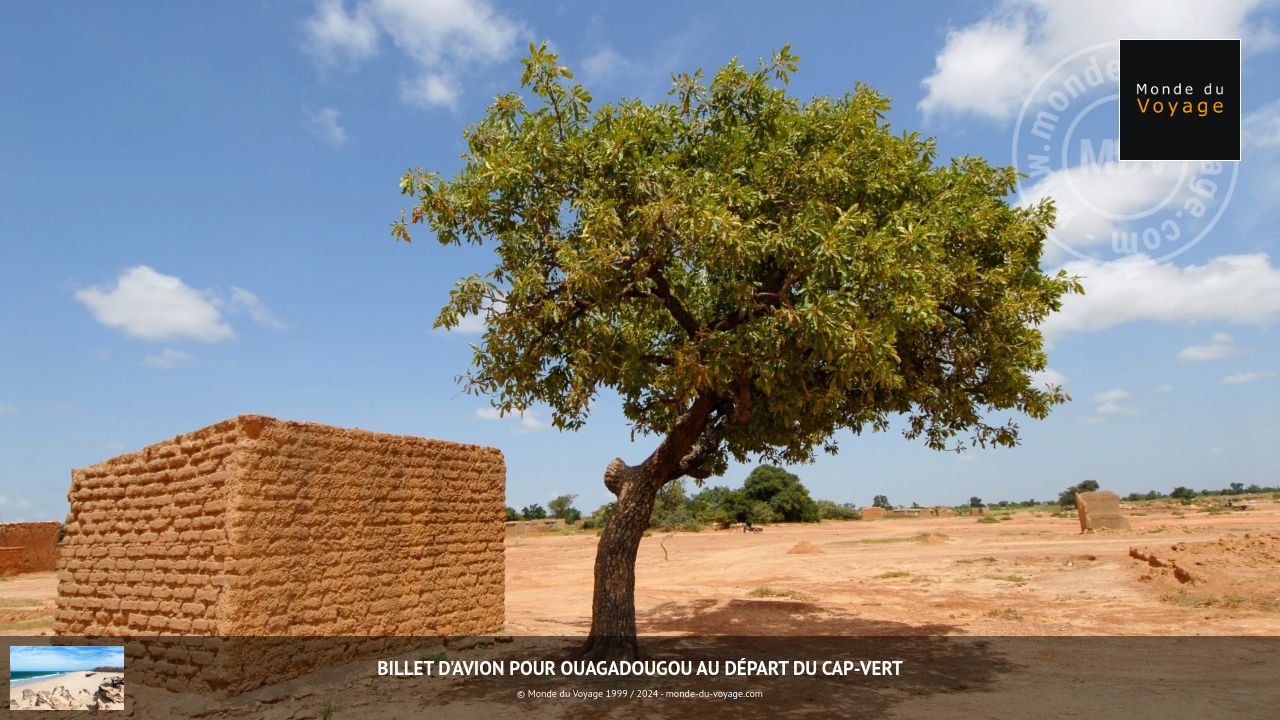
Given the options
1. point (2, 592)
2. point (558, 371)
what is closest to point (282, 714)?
point (558, 371)

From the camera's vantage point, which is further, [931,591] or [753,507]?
[753,507]

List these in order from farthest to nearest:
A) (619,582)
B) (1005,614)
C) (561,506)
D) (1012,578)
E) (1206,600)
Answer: (561,506)
(1012,578)
(1206,600)
(1005,614)
(619,582)

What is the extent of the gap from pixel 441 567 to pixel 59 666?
452 centimetres

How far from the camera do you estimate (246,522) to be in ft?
27.3

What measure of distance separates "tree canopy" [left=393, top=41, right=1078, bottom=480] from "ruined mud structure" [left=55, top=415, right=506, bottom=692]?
2060mm

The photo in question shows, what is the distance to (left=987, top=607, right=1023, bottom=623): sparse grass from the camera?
14.6 metres

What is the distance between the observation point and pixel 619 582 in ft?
33.0

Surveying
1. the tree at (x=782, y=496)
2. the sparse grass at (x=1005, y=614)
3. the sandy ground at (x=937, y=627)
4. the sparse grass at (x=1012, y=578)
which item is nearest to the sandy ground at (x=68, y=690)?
the sandy ground at (x=937, y=627)

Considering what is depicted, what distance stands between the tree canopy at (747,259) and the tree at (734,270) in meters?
0.03

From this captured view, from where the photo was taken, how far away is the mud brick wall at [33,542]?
25.8 m

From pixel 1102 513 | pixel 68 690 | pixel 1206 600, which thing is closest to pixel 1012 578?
pixel 1206 600

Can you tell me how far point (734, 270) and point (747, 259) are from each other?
1.92 ft

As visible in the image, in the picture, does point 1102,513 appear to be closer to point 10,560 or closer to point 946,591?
point 946,591

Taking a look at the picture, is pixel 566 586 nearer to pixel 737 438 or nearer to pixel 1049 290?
pixel 737 438
